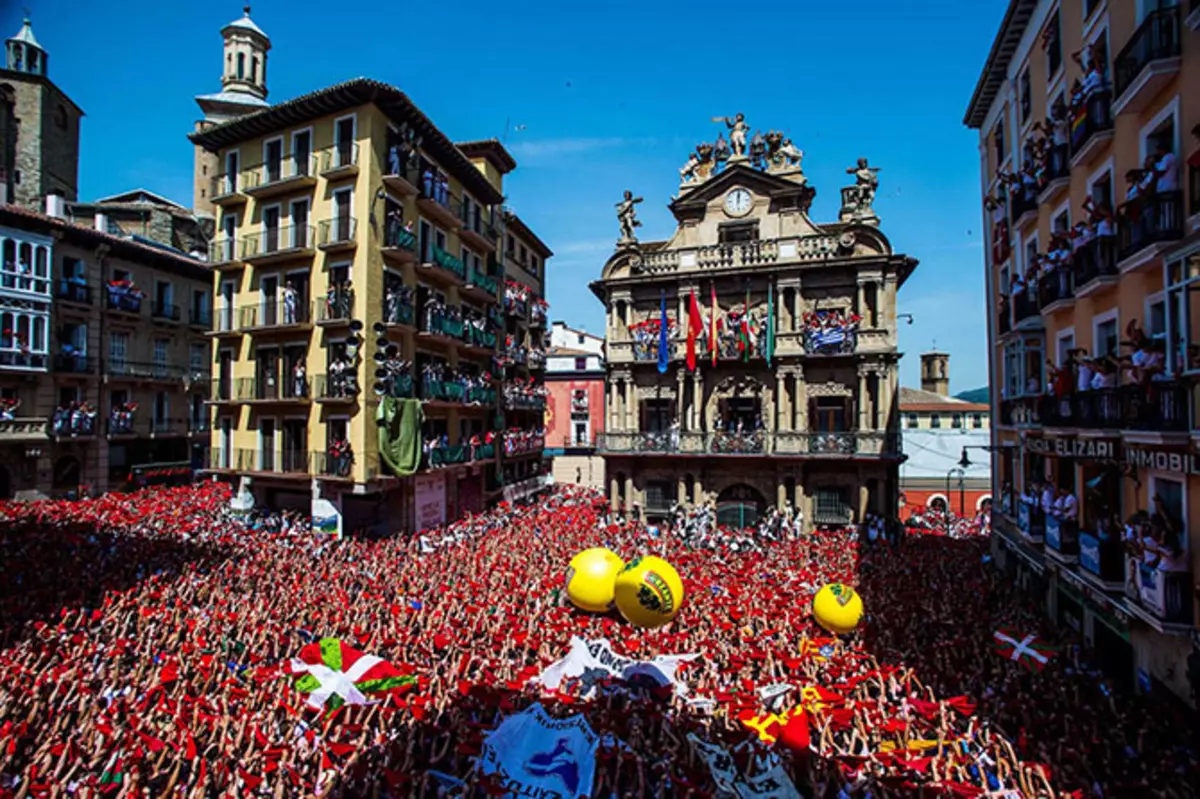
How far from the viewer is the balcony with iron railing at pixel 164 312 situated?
35656mm

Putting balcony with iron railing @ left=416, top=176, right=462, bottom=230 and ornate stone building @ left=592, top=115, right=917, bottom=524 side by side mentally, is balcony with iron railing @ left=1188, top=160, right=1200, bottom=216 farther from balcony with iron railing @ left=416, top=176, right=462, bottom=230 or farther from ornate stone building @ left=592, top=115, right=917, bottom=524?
balcony with iron railing @ left=416, top=176, right=462, bottom=230

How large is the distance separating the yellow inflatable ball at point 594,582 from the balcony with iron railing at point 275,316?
1618cm

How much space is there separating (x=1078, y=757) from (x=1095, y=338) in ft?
31.1

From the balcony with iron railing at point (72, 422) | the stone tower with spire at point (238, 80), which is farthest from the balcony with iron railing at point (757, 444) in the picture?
Result: the stone tower with spire at point (238, 80)

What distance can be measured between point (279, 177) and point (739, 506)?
80.9 feet

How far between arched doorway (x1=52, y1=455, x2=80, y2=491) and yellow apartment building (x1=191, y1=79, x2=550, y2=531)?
32.5 feet

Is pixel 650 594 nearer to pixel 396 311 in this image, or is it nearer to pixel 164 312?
pixel 396 311

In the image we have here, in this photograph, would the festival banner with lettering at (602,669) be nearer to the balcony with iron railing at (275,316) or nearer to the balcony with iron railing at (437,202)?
the balcony with iron railing at (275,316)

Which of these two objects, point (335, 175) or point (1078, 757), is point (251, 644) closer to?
point (1078, 757)

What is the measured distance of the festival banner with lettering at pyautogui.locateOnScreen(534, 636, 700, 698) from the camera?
11.5 meters

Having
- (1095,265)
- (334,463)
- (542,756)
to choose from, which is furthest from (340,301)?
(1095,265)

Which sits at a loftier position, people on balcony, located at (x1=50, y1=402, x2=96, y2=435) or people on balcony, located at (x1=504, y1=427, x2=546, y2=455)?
people on balcony, located at (x1=50, y1=402, x2=96, y2=435)

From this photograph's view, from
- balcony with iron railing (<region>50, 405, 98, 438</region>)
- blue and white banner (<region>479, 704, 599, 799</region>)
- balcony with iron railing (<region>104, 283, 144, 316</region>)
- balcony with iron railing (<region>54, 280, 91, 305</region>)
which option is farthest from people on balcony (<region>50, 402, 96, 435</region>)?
blue and white banner (<region>479, 704, 599, 799</region>)

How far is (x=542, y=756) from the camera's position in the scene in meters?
8.30
